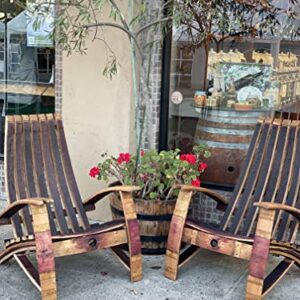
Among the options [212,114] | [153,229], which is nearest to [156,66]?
[212,114]

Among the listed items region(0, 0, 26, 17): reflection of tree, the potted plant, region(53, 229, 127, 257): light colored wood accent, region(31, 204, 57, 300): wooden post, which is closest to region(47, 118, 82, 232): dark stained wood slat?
Result: the potted plant

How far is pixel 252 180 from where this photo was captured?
12.2ft

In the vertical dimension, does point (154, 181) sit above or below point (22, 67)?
below

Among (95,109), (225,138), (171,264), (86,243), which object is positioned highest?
(95,109)

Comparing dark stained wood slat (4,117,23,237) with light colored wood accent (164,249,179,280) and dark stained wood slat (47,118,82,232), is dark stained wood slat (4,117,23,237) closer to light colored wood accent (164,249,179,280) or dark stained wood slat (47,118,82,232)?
dark stained wood slat (47,118,82,232)

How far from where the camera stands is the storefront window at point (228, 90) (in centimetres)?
430

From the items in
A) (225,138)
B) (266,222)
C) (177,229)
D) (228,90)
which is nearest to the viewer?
(266,222)

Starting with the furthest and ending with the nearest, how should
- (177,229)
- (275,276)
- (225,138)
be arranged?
(225,138)
(177,229)
(275,276)

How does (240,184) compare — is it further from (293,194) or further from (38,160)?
(38,160)

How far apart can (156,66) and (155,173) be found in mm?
1016

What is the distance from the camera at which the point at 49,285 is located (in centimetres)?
307

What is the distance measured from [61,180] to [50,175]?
0.28 ft

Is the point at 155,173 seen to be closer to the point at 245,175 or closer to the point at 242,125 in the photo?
the point at 245,175

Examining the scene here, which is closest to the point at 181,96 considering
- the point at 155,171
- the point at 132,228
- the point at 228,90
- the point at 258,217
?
the point at 228,90
